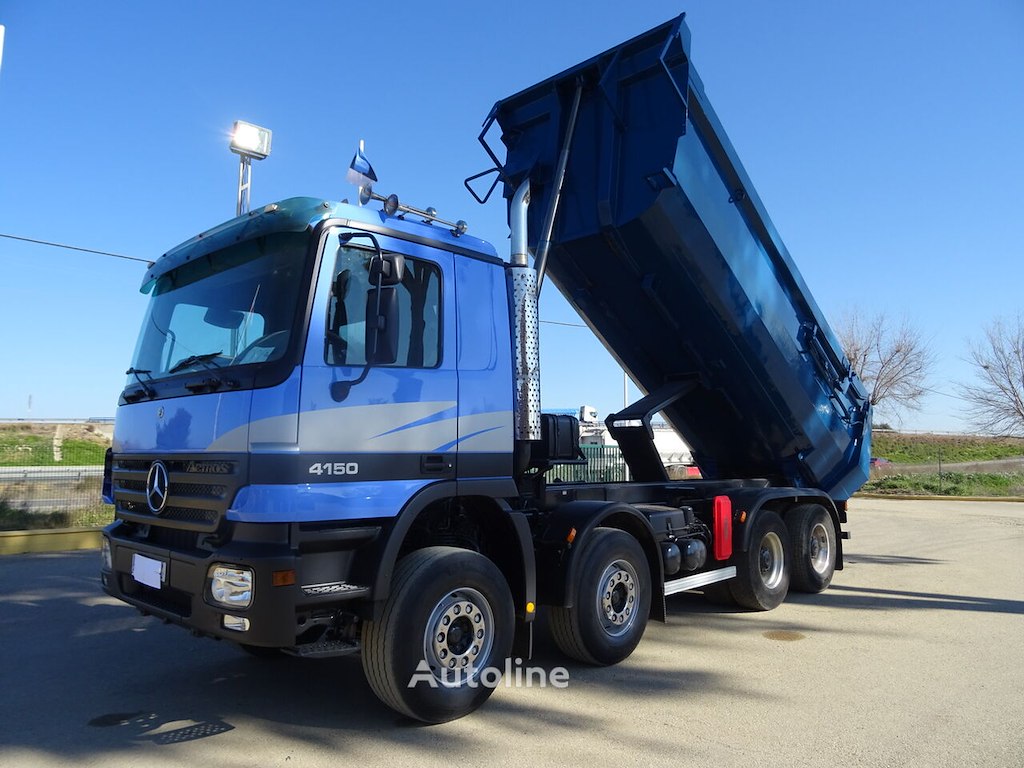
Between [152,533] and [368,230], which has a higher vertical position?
[368,230]

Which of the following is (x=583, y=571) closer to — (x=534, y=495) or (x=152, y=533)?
(x=534, y=495)

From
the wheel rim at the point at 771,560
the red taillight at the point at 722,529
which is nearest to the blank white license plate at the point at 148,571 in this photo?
the red taillight at the point at 722,529

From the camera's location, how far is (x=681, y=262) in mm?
6094

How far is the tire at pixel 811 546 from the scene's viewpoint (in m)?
7.58

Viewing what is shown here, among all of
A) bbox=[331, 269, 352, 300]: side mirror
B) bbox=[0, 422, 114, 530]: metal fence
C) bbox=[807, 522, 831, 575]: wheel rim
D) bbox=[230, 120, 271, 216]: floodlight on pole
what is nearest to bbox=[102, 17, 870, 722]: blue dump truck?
bbox=[331, 269, 352, 300]: side mirror

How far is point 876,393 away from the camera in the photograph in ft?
133

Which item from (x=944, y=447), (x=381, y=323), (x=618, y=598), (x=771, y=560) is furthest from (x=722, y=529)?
(x=944, y=447)

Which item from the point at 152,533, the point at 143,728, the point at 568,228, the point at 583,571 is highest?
the point at 568,228

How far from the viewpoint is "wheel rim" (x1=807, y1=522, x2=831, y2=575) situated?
7.80 meters

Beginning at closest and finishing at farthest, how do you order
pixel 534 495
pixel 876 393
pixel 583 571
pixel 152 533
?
pixel 152 533, pixel 583 571, pixel 534 495, pixel 876 393

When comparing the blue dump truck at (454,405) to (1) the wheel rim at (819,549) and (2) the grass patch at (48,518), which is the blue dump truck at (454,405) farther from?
(2) the grass patch at (48,518)

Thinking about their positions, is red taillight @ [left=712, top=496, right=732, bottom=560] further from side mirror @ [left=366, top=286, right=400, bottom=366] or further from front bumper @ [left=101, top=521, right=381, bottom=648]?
side mirror @ [left=366, top=286, right=400, bottom=366]

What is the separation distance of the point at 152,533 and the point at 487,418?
82.7 inches

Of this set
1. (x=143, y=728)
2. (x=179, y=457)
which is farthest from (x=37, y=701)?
(x=179, y=457)
